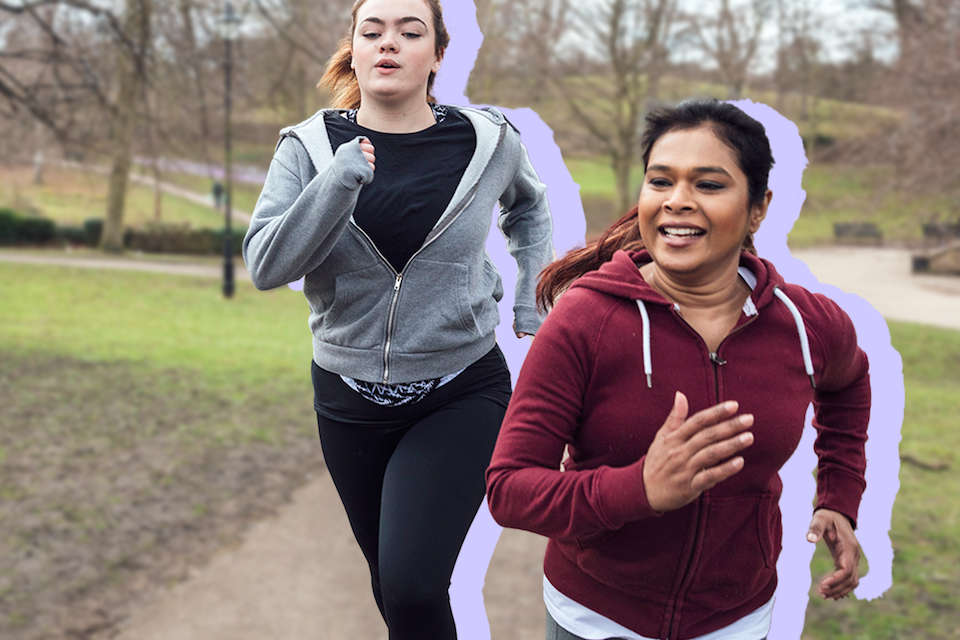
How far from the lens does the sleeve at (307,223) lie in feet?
5.91

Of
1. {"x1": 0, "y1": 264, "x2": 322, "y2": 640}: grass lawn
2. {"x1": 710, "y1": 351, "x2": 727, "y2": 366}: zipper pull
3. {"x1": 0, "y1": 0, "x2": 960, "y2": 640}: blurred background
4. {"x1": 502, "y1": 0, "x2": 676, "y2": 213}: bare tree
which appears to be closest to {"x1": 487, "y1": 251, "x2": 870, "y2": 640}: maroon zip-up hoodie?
{"x1": 710, "y1": 351, "x2": 727, "y2": 366}: zipper pull

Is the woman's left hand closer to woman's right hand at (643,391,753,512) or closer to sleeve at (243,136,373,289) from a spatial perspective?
woman's right hand at (643,391,753,512)

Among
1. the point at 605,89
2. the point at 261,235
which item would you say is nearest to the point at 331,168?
the point at 261,235

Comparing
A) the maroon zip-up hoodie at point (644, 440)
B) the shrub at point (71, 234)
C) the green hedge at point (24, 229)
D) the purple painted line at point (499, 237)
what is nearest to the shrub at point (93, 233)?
the shrub at point (71, 234)

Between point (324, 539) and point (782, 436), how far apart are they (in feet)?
23.7

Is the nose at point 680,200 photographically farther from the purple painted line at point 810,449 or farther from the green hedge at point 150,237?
the green hedge at point 150,237

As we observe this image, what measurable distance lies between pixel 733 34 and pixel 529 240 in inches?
730

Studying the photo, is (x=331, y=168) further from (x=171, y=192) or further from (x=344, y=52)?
(x=171, y=192)

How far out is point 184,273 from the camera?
2189 centimetres

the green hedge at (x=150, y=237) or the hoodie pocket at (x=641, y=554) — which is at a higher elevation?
the hoodie pocket at (x=641, y=554)

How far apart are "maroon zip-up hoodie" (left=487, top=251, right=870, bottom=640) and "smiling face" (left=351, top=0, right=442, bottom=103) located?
2.25ft

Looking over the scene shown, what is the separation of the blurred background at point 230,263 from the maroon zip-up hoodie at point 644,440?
158 cm

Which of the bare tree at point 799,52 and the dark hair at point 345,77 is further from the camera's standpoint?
the bare tree at point 799,52

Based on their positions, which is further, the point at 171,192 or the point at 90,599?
the point at 171,192
